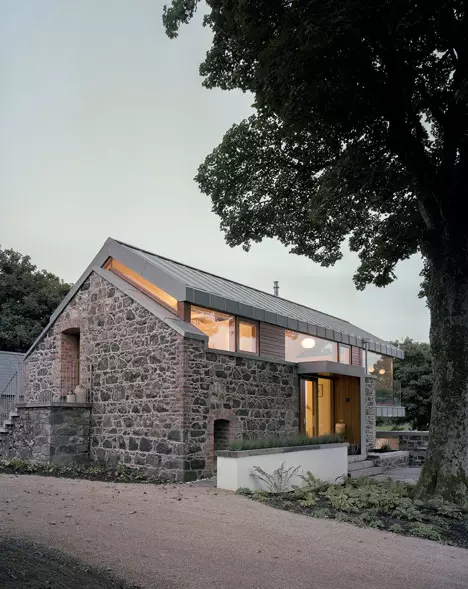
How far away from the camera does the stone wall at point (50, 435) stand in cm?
1430

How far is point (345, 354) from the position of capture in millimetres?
21078

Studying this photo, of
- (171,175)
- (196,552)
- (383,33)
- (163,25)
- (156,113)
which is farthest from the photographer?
(171,175)

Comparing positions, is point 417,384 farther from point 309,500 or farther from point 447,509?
point 309,500

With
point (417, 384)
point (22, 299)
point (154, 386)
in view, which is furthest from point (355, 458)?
point (22, 299)

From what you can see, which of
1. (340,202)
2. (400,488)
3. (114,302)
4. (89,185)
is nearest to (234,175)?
(340,202)

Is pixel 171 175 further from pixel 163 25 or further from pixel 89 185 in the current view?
pixel 163 25

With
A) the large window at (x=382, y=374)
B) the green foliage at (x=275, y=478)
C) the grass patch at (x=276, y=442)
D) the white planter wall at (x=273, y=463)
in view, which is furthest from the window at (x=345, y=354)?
the green foliage at (x=275, y=478)

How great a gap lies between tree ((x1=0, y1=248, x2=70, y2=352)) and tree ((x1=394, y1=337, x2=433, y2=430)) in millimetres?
20017

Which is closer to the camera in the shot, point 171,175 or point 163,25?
point 163,25

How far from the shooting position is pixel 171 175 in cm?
1655

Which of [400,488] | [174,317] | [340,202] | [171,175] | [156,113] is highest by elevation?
[156,113]

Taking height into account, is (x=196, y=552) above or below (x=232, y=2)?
below

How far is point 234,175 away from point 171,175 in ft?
11.6

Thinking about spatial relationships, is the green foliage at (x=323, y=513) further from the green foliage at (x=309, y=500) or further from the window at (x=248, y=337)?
the window at (x=248, y=337)
